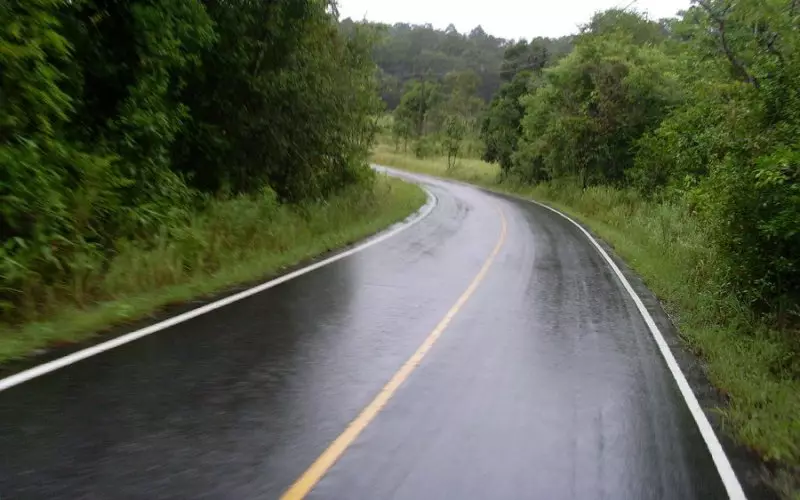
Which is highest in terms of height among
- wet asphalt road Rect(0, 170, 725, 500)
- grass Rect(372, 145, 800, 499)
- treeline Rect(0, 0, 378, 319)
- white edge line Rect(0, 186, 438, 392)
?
treeline Rect(0, 0, 378, 319)

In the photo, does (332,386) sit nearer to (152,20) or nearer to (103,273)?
(103,273)

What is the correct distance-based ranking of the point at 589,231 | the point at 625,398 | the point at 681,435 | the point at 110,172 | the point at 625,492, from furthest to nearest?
the point at 589,231, the point at 110,172, the point at 625,398, the point at 681,435, the point at 625,492

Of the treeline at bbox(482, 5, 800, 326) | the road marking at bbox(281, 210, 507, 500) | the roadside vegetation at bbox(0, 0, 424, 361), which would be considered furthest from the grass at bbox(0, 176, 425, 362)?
the treeline at bbox(482, 5, 800, 326)

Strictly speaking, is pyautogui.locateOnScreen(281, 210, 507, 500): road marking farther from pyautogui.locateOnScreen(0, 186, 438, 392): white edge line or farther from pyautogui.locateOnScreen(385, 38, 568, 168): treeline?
pyautogui.locateOnScreen(385, 38, 568, 168): treeline

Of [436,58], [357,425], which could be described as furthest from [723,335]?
[436,58]

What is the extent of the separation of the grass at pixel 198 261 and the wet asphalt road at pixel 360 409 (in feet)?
2.32

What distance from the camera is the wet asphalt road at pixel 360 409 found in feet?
14.4

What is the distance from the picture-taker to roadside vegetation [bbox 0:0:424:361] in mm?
8023

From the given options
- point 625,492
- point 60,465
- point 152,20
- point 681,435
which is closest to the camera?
point 60,465

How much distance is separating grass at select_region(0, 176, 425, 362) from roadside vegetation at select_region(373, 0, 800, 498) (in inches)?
251

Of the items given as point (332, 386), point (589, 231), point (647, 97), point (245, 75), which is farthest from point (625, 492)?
point (647, 97)

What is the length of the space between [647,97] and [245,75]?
70.4 ft

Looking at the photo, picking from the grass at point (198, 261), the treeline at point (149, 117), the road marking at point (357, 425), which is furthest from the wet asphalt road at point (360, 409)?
the treeline at point (149, 117)

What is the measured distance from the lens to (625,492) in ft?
15.5
